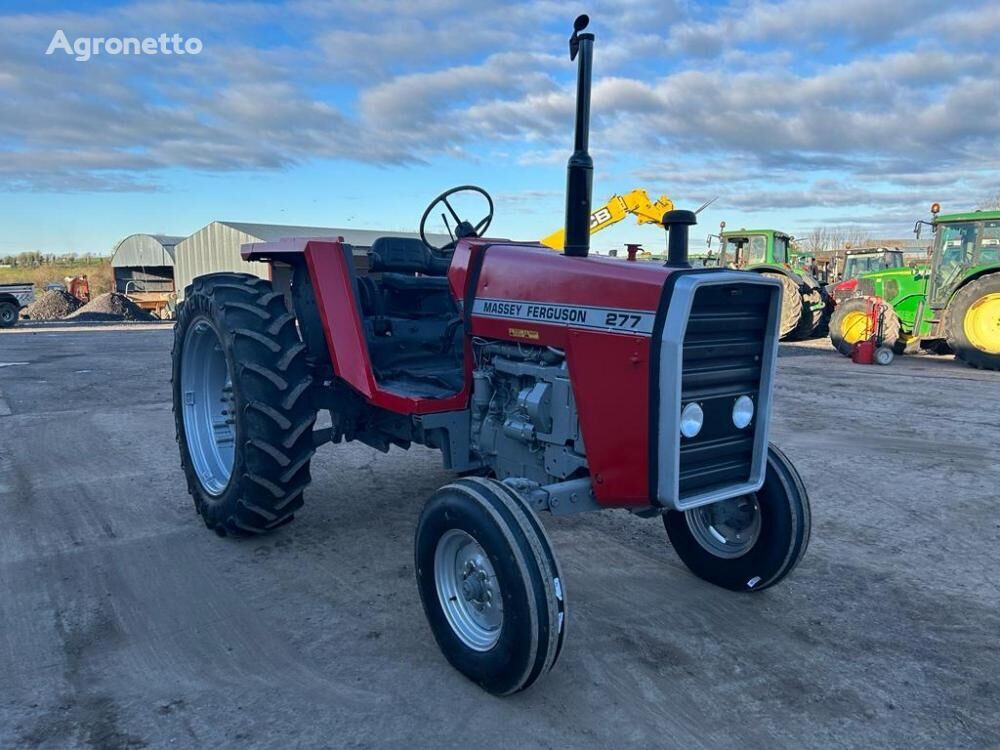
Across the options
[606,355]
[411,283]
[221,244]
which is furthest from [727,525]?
→ [221,244]

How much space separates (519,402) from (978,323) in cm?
1044

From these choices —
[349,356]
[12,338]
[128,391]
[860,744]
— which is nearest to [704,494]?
[860,744]

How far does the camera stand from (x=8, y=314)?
19.6m

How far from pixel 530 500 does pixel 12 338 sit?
17107 mm

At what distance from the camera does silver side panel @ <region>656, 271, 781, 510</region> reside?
101 inches

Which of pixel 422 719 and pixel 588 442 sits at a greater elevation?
pixel 588 442

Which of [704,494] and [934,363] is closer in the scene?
[704,494]

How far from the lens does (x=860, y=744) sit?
2.35 metres

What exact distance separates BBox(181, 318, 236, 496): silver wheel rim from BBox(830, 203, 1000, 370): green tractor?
10473 millimetres

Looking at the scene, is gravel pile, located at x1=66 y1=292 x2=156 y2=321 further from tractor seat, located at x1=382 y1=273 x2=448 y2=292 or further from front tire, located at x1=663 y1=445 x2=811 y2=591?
front tire, located at x1=663 y1=445 x2=811 y2=591

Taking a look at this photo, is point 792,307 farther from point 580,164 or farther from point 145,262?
point 145,262

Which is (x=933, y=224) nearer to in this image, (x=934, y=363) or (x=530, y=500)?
(x=934, y=363)

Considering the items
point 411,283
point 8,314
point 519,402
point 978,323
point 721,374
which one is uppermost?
point 411,283

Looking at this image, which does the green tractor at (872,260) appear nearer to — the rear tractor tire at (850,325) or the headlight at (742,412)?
the rear tractor tire at (850,325)
